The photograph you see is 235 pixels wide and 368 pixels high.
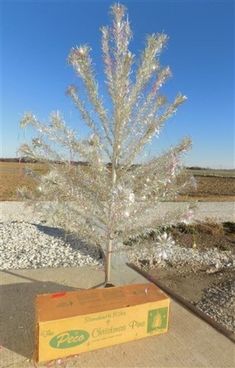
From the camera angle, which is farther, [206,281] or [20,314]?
[206,281]

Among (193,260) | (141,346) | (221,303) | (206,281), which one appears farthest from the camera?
(193,260)

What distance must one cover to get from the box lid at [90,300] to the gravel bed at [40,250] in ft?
8.85

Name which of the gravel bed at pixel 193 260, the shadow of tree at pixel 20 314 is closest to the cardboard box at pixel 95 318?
the shadow of tree at pixel 20 314

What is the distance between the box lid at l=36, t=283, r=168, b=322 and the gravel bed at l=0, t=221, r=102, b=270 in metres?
2.70

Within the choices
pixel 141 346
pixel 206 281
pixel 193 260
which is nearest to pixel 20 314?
pixel 141 346

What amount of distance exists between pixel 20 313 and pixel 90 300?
40.4 inches

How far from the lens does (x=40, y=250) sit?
7434mm

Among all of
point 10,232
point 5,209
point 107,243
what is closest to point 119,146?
point 107,243

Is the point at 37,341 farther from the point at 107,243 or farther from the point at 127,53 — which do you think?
the point at 127,53

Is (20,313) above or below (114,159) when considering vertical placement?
below

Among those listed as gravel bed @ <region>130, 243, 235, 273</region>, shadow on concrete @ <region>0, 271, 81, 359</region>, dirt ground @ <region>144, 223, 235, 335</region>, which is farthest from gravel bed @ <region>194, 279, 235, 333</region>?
shadow on concrete @ <region>0, 271, 81, 359</region>

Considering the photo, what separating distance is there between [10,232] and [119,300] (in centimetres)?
536

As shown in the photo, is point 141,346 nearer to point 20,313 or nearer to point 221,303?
point 20,313

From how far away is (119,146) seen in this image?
466cm
